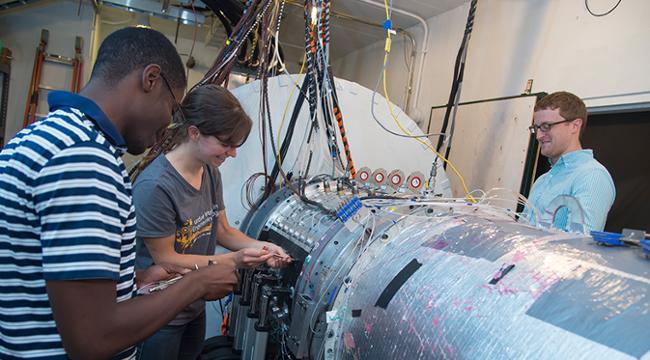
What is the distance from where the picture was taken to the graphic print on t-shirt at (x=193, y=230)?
4.19ft

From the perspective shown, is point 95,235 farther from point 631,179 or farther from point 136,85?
point 631,179

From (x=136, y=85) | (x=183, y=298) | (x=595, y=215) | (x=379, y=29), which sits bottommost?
(x=183, y=298)

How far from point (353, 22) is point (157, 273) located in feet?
10.3

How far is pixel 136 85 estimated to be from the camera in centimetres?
75

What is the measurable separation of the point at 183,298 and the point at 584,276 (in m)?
0.68

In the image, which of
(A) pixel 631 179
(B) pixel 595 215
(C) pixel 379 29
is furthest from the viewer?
(C) pixel 379 29

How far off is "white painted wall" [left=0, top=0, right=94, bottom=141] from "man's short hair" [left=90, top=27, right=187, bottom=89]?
382 cm

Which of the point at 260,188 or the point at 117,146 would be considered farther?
the point at 260,188

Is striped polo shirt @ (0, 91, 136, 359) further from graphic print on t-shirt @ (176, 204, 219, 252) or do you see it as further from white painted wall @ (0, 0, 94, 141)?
white painted wall @ (0, 0, 94, 141)

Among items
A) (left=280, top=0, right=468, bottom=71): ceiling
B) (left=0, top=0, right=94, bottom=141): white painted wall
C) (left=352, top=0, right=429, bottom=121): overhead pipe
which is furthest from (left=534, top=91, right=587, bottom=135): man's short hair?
(left=0, top=0, right=94, bottom=141): white painted wall

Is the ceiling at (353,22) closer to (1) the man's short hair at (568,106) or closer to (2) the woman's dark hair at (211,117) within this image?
(1) the man's short hair at (568,106)

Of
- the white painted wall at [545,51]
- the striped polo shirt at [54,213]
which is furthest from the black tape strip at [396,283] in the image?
the white painted wall at [545,51]

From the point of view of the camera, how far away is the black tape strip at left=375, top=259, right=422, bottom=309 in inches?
33.5

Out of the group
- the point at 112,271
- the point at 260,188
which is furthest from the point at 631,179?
the point at 112,271
